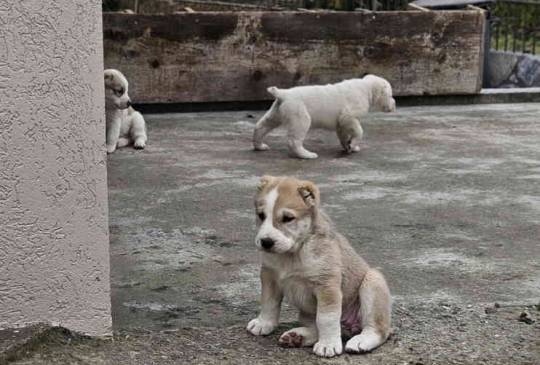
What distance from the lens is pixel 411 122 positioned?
10281mm

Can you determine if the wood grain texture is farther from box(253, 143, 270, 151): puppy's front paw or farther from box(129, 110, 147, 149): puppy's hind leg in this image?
box(253, 143, 270, 151): puppy's front paw

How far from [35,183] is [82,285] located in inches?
19.4

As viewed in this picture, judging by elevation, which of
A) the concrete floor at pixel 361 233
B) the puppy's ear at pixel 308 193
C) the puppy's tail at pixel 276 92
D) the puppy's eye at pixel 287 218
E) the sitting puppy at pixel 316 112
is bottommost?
the concrete floor at pixel 361 233

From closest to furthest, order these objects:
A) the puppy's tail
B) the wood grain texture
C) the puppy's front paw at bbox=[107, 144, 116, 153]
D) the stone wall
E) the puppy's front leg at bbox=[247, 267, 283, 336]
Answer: the puppy's front leg at bbox=[247, 267, 283, 336], the puppy's tail, the puppy's front paw at bbox=[107, 144, 116, 153], the wood grain texture, the stone wall

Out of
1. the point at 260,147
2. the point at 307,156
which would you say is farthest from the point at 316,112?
the point at 260,147

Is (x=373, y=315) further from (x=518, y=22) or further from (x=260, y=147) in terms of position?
(x=518, y=22)

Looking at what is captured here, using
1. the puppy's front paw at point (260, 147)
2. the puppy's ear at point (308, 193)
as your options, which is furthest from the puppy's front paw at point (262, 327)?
the puppy's front paw at point (260, 147)

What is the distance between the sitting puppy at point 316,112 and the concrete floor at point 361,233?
175 mm

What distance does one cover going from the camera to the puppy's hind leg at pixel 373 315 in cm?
414

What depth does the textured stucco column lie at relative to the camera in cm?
391

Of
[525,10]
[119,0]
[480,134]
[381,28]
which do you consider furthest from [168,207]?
[525,10]

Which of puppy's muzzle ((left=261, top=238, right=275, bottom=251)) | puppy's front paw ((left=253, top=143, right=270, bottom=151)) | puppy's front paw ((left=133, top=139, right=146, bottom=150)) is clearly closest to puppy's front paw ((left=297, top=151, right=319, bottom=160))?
puppy's front paw ((left=253, top=143, right=270, bottom=151))

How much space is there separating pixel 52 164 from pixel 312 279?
1.18 m

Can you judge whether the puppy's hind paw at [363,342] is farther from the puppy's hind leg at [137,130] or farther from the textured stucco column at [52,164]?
the puppy's hind leg at [137,130]
